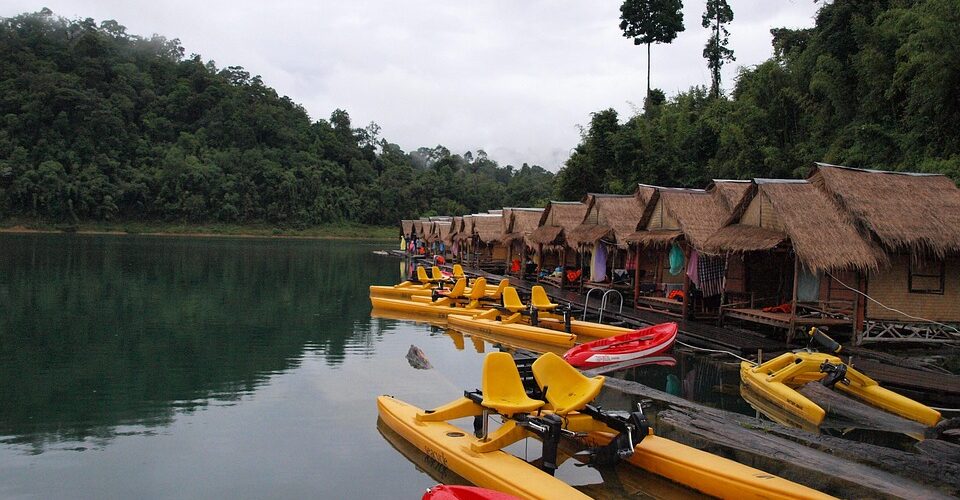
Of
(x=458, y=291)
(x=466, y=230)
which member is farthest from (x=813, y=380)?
(x=466, y=230)

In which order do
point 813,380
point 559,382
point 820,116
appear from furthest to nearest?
point 820,116 < point 813,380 < point 559,382

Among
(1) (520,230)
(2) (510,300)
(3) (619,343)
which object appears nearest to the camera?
(3) (619,343)

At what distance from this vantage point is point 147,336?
16.7m

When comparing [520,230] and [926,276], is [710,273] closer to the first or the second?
[926,276]

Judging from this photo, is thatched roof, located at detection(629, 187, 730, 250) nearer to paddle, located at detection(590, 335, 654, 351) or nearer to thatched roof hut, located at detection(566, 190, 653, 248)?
thatched roof hut, located at detection(566, 190, 653, 248)

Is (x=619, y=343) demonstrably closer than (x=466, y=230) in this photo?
Yes

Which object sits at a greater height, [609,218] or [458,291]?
[609,218]

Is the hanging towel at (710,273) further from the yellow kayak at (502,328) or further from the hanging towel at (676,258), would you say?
the yellow kayak at (502,328)

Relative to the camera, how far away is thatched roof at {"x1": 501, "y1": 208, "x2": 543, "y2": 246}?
31328 mm

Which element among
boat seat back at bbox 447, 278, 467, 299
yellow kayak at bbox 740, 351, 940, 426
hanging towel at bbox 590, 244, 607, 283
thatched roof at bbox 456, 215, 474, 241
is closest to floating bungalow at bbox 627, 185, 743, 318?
hanging towel at bbox 590, 244, 607, 283

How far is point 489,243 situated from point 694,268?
829 inches

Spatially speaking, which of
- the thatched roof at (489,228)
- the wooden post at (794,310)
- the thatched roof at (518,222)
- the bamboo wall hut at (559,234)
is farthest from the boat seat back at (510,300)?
the thatched roof at (489,228)

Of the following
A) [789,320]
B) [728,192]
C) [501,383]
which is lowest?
[501,383]

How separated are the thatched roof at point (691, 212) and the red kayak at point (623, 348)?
12.9 ft
